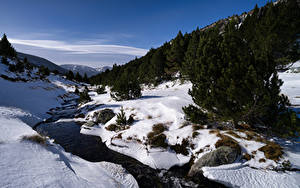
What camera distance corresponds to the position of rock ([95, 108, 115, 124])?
56.7 ft

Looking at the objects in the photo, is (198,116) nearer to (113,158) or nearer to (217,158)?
(217,158)

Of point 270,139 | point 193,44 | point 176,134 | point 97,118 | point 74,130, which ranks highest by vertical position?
point 193,44

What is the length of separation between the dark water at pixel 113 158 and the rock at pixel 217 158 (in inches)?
22.8

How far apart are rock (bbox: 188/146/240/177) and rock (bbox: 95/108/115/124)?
12407mm

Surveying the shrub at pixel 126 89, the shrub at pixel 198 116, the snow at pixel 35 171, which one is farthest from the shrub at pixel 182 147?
the shrub at pixel 126 89

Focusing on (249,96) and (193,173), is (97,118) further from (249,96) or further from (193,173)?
(249,96)

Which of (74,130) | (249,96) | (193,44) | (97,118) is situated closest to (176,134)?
(249,96)

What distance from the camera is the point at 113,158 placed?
34.7 feet

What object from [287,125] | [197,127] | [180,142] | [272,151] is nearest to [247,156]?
[272,151]

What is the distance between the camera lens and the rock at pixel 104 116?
1730 centimetres

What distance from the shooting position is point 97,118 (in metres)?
17.8

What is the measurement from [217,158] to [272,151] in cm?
319

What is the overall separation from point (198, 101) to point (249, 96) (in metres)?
3.24

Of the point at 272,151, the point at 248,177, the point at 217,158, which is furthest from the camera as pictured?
the point at 217,158
